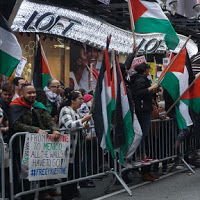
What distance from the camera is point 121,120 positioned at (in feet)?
25.7

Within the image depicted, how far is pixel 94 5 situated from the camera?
18.7 metres

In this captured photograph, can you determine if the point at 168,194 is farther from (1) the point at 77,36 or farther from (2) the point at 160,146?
(1) the point at 77,36

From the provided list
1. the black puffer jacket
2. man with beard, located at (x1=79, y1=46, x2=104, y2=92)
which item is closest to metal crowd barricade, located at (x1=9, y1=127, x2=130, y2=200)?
the black puffer jacket

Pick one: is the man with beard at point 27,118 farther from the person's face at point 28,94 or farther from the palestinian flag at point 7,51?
the palestinian flag at point 7,51


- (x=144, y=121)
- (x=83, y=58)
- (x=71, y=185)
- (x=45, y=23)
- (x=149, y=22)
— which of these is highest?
(x=45, y=23)

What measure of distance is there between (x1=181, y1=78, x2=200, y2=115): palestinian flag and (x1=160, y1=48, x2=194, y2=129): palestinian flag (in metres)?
0.10

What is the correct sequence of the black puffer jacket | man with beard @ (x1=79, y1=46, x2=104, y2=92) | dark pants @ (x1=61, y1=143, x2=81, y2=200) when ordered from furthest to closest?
man with beard @ (x1=79, y1=46, x2=104, y2=92) < the black puffer jacket < dark pants @ (x1=61, y1=143, x2=81, y2=200)

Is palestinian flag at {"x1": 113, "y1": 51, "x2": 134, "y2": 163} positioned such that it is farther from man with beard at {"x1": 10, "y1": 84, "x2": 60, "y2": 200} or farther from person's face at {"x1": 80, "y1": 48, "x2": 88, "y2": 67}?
person's face at {"x1": 80, "y1": 48, "x2": 88, "y2": 67}

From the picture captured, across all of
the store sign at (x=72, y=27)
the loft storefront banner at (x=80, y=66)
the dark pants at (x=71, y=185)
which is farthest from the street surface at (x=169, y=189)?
the loft storefront banner at (x=80, y=66)

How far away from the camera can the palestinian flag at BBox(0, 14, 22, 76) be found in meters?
6.71

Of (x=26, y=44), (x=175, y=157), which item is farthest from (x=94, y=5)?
(x=175, y=157)

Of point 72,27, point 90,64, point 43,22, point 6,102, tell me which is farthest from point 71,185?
point 90,64

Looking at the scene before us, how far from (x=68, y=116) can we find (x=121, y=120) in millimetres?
857

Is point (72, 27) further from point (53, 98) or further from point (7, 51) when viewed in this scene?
point (7, 51)
